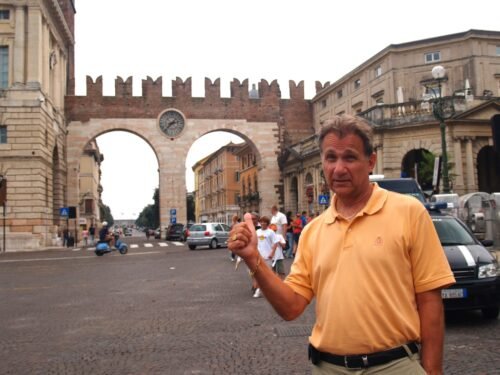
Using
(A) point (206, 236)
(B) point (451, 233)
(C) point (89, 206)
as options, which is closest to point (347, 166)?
(B) point (451, 233)

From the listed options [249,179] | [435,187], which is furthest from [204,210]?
[435,187]

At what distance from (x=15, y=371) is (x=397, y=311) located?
479 cm

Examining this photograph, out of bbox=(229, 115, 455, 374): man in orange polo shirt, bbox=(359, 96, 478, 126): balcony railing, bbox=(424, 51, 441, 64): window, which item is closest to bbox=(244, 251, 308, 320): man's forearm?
bbox=(229, 115, 455, 374): man in orange polo shirt

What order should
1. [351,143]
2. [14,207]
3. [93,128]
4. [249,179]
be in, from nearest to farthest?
[351,143] → [14,207] → [93,128] → [249,179]

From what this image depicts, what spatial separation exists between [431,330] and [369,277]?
1.08 ft

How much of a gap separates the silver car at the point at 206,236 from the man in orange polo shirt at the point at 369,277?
1068 inches

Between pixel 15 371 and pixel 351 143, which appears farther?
pixel 15 371

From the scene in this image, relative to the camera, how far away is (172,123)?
46.8 meters

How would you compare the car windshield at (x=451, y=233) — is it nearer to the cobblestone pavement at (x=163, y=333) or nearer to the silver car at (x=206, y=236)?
the cobblestone pavement at (x=163, y=333)

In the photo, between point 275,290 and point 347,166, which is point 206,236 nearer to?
point 275,290

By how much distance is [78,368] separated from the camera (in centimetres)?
573

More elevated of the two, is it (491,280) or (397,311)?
(397,311)

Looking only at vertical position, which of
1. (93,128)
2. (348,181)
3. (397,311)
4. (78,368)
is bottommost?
(78,368)

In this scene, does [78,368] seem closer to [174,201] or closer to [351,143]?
[351,143]
